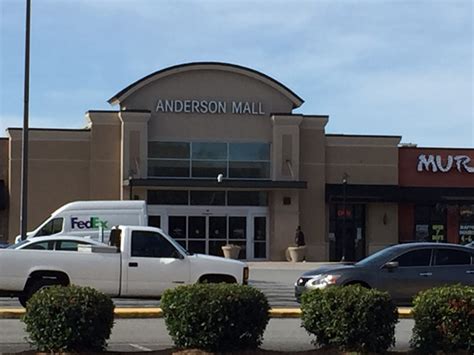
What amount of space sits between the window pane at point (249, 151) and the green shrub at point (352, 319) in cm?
3280

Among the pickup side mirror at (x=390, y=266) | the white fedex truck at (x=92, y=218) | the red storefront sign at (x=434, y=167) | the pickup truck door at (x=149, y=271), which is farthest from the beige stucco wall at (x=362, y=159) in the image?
the pickup truck door at (x=149, y=271)

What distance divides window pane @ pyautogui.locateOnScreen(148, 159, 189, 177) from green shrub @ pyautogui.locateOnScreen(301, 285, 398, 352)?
32368mm

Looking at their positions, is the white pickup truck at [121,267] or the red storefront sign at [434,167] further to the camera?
the red storefront sign at [434,167]

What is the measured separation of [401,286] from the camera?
17703 millimetres

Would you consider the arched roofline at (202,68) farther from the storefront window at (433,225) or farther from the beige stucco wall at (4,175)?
the storefront window at (433,225)

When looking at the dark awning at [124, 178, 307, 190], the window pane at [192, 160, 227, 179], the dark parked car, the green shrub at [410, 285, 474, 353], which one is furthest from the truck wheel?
the window pane at [192, 160, 227, 179]

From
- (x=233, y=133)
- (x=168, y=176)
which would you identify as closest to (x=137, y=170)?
(x=168, y=176)

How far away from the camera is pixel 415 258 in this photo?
59.5ft

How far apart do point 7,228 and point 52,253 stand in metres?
24.8

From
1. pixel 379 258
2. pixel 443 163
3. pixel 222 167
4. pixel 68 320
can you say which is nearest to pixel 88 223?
pixel 379 258

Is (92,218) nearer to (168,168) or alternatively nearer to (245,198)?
(168,168)

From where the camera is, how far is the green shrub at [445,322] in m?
9.94

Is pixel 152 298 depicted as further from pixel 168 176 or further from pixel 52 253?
pixel 168 176

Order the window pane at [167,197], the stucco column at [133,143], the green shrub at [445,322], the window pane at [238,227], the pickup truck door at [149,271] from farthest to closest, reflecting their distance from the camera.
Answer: the window pane at [238,227] → the window pane at [167,197] → the stucco column at [133,143] → the pickup truck door at [149,271] → the green shrub at [445,322]
